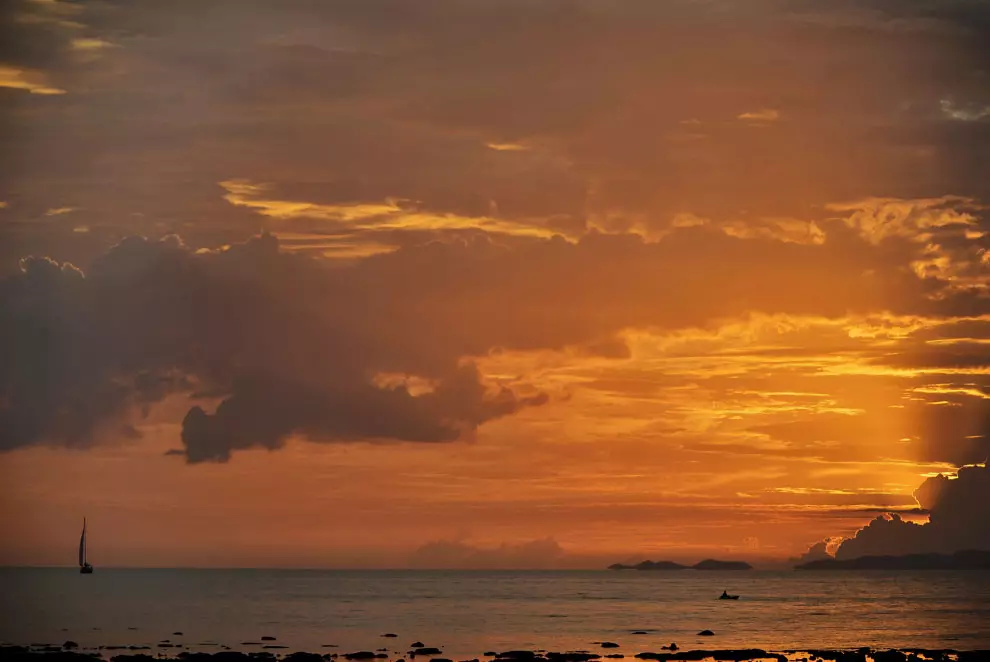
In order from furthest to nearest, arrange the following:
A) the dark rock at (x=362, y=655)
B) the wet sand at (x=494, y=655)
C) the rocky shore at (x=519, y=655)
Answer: the dark rock at (x=362, y=655)
the wet sand at (x=494, y=655)
the rocky shore at (x=519, y=655)

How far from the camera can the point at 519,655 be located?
113m

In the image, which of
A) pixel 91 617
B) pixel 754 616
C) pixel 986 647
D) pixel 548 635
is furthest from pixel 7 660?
pixel 754 616

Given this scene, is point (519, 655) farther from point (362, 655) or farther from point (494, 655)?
point (362, 655)

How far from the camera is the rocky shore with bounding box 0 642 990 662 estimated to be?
102250 millimetres

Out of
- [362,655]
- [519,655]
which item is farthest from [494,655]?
[362,655]

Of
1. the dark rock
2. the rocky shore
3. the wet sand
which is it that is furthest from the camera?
the dark rock

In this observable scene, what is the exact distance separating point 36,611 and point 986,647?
5477 inches

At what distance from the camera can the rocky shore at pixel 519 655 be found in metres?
102

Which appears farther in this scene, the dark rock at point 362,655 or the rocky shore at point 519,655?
the dark rock at point 362,655

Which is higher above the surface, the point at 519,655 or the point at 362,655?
the point at 362,655

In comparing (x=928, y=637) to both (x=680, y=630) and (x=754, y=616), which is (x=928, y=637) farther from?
(x=754, y=616)

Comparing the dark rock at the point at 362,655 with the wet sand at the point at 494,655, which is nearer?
the wet sand at the point at 494,655

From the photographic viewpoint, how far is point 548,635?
144125 millimetres

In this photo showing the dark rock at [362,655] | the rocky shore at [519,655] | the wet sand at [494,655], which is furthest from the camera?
the dark rock at [362,655]
